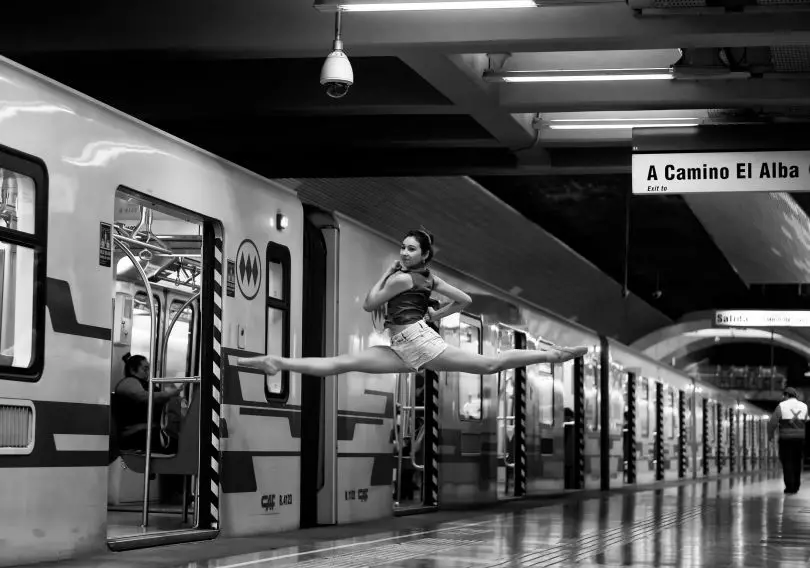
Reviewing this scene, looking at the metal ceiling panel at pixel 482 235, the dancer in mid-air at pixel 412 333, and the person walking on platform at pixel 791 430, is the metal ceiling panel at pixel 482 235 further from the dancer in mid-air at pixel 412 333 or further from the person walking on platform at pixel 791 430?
the dancer in mid-air at pixel 412 333

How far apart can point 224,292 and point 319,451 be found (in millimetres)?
2209

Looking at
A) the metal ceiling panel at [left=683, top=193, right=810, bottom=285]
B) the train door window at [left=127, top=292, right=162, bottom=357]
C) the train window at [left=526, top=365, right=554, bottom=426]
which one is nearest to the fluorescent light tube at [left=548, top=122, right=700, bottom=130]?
the train door window at [left=127, top=292, right=162, bottom=357]

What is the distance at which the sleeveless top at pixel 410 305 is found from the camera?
343 inches

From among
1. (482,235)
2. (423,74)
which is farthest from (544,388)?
(423,74)

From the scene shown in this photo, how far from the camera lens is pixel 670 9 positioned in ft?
32.2

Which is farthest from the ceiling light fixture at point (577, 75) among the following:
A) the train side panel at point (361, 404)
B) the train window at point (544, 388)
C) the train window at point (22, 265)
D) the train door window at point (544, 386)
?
the train window at point (544, 388)

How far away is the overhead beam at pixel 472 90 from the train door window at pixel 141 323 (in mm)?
3726

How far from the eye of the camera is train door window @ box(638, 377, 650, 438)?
2662 centimetres

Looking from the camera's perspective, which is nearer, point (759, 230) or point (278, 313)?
point (278, 313)

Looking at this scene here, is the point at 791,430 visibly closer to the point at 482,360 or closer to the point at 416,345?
the point at 482,360

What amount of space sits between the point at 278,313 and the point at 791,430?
14.5 meters

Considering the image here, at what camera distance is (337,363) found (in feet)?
27.5

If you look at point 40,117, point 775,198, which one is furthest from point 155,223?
point 775,198

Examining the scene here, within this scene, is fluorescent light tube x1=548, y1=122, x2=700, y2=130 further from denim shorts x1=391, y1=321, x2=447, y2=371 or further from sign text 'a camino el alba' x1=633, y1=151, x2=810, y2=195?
denim shorts x1=391, y1=321, x2=447, y2=371
